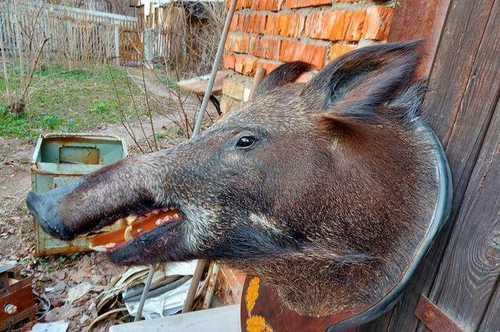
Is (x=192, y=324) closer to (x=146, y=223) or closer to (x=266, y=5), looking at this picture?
(x=146, y=223)

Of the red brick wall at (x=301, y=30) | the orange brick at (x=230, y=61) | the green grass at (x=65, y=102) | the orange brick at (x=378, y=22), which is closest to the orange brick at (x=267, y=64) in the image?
Result: the red brick wall at (x=301, y=30)

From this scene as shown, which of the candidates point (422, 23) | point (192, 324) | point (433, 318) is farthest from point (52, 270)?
point (422, 23)

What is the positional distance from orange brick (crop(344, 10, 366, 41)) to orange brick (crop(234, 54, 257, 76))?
0.87 metres

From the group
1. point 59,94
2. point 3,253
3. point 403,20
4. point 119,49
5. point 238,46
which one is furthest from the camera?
point 119,49

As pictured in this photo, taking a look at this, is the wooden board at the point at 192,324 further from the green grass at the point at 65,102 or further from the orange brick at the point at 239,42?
the green grass at the point at 65,102

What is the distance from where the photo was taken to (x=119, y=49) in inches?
486

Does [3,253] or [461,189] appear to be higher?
[461,189]

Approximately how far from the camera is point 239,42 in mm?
2414

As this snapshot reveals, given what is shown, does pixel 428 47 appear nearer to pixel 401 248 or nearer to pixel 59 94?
pixel 401 248

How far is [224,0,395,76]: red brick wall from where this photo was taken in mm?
1303

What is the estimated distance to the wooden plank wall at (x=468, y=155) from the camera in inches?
32.9

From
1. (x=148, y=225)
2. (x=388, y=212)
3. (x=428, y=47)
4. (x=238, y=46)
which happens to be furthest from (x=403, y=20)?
(x=238, y=46)

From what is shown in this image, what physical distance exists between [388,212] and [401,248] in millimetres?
93

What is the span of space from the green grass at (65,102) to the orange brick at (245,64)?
11.0ft
